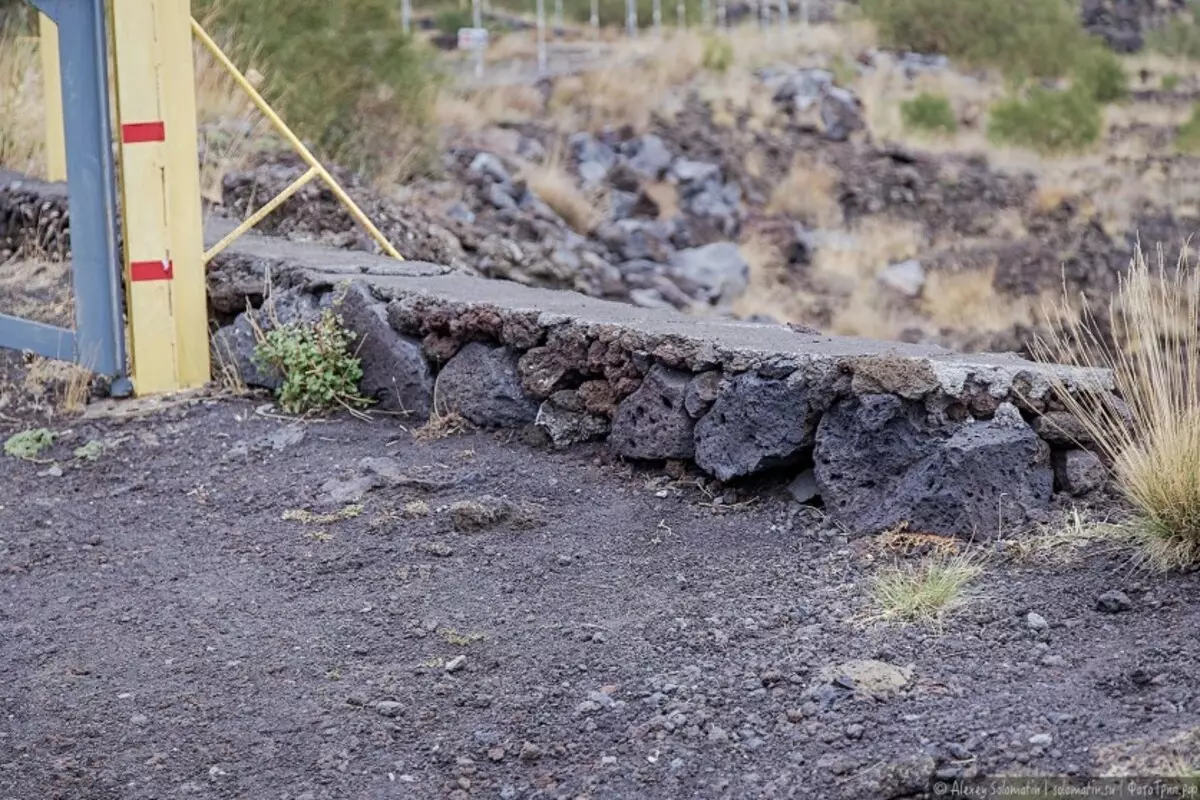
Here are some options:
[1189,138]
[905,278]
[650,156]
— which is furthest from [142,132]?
[1189,138]

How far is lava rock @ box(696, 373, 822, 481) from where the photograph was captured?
4984 mm

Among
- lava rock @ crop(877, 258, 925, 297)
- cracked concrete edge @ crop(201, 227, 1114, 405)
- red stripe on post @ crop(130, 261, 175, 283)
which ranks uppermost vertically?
red stripe on post @ crop(130, 261, 175, 283)

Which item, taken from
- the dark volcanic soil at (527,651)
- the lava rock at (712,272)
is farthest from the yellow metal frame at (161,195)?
the lava rock at (712,272)

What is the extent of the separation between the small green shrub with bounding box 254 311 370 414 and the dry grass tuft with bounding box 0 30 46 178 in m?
3.92

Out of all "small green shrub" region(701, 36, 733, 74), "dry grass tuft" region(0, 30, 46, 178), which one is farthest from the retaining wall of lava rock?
"small green shrub" region(701, 36, 733, 74)

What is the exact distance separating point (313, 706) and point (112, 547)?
163 cm

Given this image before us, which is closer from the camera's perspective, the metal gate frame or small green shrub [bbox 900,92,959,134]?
the metal gate frame

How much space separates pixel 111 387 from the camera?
22.5 feet

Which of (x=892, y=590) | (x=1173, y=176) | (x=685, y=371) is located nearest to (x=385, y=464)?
(x=685, y=371)

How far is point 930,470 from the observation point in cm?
470

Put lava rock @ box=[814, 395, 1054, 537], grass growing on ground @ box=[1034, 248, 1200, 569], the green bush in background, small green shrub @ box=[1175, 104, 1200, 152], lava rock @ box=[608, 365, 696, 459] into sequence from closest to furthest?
grass growing on ground @ box=[1034, 248, 1200, 569] → lava rock @ box=[814, 395, 1054, 537] → lava rock @ box=[608, 365, 696, 459] → the green bush in background → small green shrub @ box=[1175, 104, 1200, 152]

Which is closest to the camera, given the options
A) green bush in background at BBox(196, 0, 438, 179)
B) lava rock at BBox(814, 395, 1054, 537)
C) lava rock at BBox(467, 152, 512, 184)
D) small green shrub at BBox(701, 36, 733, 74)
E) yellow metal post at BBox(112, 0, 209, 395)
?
lava rock at BBox(814, 395, 1054, 537)

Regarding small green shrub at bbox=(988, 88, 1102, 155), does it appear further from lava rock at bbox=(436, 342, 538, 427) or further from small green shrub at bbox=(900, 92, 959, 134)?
lava rock at bbox=(436, 342, 538, 427)

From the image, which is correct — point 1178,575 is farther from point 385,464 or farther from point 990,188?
point 990,188
